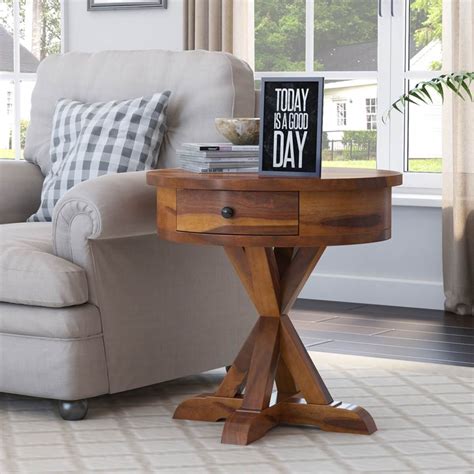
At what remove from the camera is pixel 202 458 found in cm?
255

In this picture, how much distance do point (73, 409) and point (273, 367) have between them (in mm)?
555

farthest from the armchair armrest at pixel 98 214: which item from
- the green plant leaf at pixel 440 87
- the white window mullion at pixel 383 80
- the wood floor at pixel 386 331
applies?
the white window mullion at pixel 383 80

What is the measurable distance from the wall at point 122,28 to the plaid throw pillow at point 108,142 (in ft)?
6.06

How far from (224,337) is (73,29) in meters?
2.72

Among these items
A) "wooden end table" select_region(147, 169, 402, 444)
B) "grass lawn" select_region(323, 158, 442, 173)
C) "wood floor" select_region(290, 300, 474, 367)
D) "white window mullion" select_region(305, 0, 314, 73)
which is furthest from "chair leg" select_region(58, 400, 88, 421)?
"white window mullion" select_region(305, 0, 314, 73)

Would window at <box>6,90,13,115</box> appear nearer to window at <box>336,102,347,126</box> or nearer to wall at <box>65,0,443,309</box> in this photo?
wall at <box>65,0,443,309</box>

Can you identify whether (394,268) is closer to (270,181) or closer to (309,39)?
(309,39)

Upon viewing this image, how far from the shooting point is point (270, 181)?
2543 millimetres

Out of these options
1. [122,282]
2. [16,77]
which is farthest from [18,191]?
[16,77]

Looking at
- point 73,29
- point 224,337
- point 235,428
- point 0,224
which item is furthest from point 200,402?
point 73,29

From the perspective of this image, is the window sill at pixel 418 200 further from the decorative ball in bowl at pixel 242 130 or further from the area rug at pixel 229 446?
the decorative ball in bowl at pixel 242 130

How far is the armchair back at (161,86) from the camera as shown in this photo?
3367mm

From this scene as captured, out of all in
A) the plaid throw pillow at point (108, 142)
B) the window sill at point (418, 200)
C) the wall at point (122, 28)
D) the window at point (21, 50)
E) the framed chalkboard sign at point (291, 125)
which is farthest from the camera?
the window at point (21, 50)

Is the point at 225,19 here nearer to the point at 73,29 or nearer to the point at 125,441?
the point at 73,29
